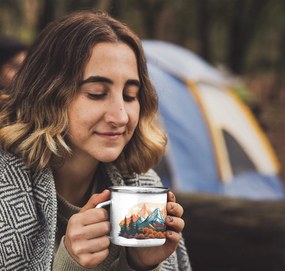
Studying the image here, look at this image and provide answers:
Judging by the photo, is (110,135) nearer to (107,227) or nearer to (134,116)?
(134,116)

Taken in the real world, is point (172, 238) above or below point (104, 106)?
below

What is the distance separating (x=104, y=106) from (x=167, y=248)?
37 centimetres

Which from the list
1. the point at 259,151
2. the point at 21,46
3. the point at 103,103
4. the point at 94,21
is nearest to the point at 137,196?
the point at 103,103

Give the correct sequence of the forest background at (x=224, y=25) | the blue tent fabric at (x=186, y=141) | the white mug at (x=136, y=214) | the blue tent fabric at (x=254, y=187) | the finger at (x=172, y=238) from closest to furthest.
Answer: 1. the white mug at (x=136, y=214)
2. the finger at (x=172, y=238)
3. the blue tent fabric at (x=186, y=141)
4. the blue tent fabric at (x=254, y=187)
5. the forest background at (x=224, y=25)

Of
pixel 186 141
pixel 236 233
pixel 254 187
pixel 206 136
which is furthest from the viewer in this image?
pixel 254 187

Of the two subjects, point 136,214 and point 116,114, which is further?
point 116,114

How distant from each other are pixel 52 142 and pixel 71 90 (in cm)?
14

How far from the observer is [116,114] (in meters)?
1.66

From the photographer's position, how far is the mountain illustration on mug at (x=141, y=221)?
1.52 metres

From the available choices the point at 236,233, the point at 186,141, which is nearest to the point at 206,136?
the point at 186,141

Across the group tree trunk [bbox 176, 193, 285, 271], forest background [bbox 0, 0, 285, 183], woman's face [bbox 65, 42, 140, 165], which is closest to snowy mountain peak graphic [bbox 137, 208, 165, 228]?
woman's face [bbox 65, 42, 140, 165]

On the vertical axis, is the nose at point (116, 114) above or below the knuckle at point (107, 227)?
above

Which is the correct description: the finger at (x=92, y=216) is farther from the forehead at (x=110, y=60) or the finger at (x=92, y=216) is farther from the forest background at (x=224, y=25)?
the forest background at (x=224, y=25)

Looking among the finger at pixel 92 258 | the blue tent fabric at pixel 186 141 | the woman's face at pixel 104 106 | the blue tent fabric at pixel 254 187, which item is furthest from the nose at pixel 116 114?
the blue tent fabric at pixel 254 187
